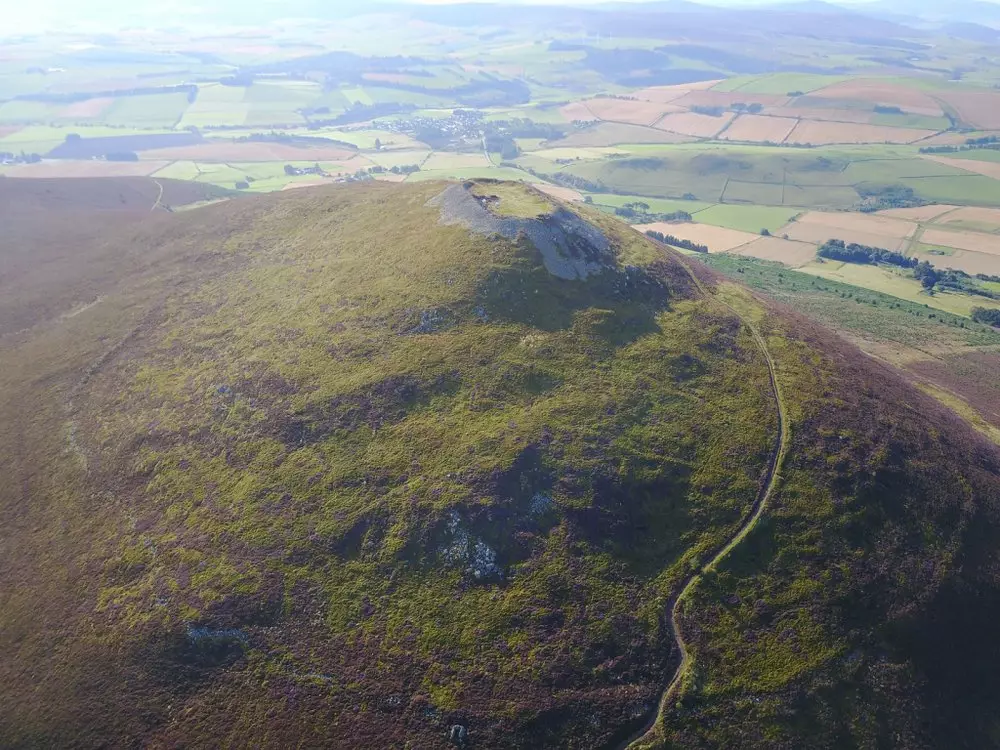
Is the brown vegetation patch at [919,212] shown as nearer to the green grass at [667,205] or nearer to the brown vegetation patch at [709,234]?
the brown vegetation patch at [709,234]

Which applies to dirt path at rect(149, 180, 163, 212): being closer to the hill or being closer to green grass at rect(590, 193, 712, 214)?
the hill

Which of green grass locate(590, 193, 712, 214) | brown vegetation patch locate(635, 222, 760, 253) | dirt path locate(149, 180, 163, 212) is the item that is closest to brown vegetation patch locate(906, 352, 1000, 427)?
brown vegetation patch locate(635, 222, 760, 253)

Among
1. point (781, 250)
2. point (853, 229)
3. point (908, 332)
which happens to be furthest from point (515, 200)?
point (853, 229)

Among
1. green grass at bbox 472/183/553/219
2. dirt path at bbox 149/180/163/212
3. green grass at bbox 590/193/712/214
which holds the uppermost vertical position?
→ green grass at bbox 472/183/553/219

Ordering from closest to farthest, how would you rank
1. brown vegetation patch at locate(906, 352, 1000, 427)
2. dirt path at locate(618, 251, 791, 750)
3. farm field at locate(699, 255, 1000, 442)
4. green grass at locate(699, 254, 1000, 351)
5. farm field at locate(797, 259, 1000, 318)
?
1. dirt path at locate(618, 251, 791, 750)
2. brown vegetation patch at locate(906, 352, 1000, 427)
3. farm field at locate(699, 255, 1000, 442)
4. green grass at locate(699, 254, 1000, 351)
5. farm field at locate(797, 259, 1000, 318)

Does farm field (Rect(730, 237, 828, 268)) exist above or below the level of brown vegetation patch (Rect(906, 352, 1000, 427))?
below

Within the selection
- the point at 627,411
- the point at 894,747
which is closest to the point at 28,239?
the point at 627,411

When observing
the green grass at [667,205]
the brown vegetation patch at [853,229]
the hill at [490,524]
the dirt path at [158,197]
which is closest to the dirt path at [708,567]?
the hill at [490,524]

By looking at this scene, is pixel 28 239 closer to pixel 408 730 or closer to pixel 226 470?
pixel 226 470
